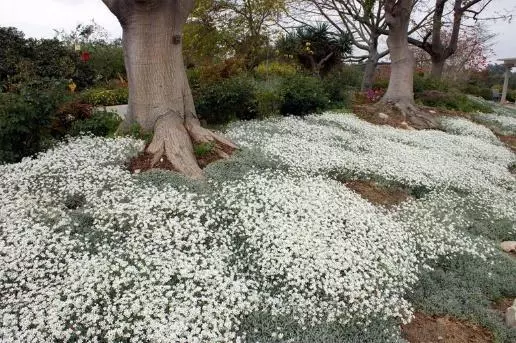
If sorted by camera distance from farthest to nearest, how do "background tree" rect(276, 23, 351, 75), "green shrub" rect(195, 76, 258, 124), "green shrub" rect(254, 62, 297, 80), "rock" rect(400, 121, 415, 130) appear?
"background tree" rect(276, 23, 351, 75), "green shrub" rect(254, 62, 297, 80), "rock" rect(400, 121, 415, 130), "green shrub" rect(195, 76, 258, 124)

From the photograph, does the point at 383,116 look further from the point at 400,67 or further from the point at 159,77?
the point at 159,77

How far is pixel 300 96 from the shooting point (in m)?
12.5

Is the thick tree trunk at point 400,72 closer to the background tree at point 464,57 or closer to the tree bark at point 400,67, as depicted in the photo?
the tree bark at point 400,67

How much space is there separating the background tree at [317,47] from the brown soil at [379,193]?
1516 centimetres

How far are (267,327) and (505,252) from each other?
413 cm

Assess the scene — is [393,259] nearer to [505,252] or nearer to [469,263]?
[469,263]

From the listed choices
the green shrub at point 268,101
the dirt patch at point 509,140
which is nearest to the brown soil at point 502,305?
the green shrub at point 268,101

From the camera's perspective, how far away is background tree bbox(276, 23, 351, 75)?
2205cm

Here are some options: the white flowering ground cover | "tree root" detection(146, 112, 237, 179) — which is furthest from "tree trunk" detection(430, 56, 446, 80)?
"tree root" detection(146, 112, 237, 179)

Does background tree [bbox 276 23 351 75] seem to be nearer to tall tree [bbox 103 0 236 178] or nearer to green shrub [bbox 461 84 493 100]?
tall tree [bbox 103 0 236 178]

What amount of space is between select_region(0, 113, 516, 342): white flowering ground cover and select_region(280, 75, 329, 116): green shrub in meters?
4.90

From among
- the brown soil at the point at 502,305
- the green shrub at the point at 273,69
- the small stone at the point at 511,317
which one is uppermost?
the green shrub at the point at 273,69

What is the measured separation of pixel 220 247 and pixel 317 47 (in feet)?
64.6

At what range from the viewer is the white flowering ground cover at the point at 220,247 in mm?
3850
